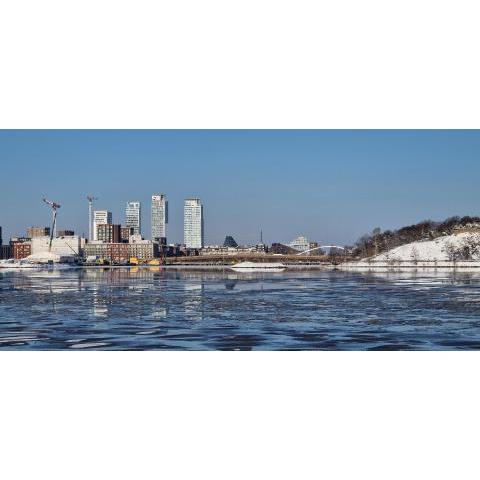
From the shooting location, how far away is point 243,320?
1146 centimetres

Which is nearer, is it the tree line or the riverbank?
the tree line

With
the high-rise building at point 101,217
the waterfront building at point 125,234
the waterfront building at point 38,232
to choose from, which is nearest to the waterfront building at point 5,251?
the waterfront building at point 38,232

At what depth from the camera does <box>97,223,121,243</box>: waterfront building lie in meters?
17.3

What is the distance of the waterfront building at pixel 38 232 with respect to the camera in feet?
54.0

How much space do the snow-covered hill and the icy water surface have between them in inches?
67.1

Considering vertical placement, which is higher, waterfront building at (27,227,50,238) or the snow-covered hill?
waterfront building at (27,227,50,238)

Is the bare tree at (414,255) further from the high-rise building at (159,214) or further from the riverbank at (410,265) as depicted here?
the high-rise building at (159,214)

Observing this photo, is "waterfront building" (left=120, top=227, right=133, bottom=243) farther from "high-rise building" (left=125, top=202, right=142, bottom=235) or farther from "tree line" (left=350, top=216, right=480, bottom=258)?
"tree line" (left=350, top=216, right=480, bottom=258)

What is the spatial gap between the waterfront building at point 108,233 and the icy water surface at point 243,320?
4.70ft

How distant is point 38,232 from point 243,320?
7931mm

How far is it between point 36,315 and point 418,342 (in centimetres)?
658

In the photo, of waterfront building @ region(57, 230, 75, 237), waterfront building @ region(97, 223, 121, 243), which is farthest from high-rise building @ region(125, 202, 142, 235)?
waterfront building @ region(57, 230, 75, 237)
